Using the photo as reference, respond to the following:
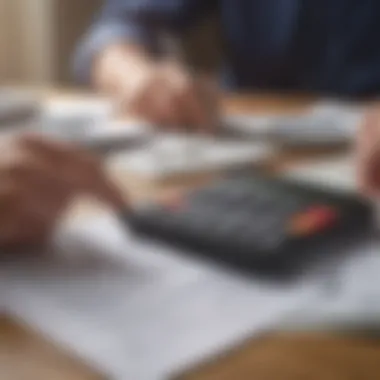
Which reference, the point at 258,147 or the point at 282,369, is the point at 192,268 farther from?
the point at 258,147

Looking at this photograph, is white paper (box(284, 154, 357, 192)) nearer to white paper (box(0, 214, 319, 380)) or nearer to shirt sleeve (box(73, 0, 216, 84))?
white paper (box(0, 214, 319, 380))

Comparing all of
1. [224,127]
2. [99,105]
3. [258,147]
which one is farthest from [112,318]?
[99,105]

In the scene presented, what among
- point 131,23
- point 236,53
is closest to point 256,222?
point 131,23

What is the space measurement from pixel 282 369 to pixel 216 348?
4cm

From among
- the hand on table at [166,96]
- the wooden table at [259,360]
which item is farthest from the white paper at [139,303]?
the hand on table at [166,96]

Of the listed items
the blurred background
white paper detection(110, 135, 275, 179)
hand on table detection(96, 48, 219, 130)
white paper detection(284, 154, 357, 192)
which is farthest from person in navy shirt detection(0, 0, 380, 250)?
the blurred background

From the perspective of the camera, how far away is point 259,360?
1.52 feet

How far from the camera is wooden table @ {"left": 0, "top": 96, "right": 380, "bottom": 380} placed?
444 millimetres

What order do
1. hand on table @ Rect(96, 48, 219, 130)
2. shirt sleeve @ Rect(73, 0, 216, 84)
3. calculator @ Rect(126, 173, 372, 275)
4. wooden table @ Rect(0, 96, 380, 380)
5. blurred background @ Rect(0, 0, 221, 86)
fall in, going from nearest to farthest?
wooden table @ Rect(0, 96, 380, 380) → calculator @ Rect(126, 173, 372, 275) → hand on table @ Rect(96, 48, 219, 130) → shirt sleeve @ Rect(73, 0, 216, 84) → blurred background @ Rect(0, 0, 221, 86)

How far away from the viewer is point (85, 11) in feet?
6.81

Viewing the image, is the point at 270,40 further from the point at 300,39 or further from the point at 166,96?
the point at 166,96

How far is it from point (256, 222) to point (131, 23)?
0.95 m

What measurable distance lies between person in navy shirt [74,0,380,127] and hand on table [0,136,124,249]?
29.8 inches

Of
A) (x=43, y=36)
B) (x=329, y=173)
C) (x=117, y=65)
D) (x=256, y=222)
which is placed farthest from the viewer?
(x=43, y=36)
